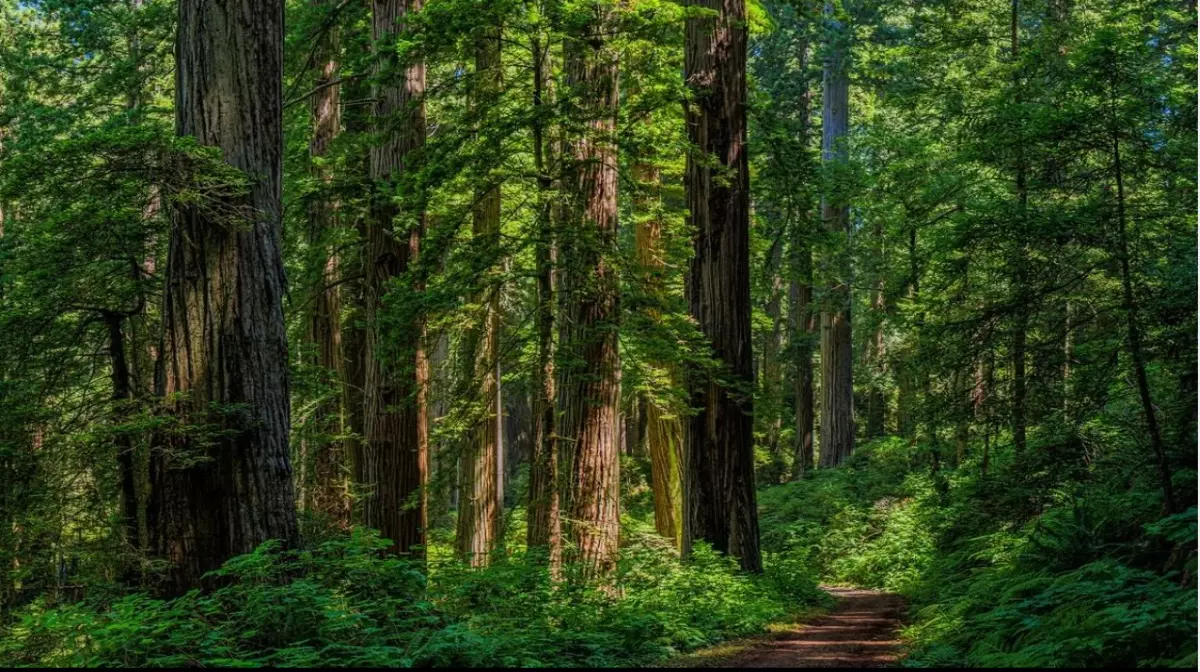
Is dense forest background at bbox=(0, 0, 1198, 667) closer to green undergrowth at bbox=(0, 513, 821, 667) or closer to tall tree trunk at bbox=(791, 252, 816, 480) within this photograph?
green undergrowth at bbox=(0, 513, 821, 667)

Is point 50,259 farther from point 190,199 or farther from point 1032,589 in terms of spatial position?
point 1032,589

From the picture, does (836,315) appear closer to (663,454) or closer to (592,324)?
(663,454)

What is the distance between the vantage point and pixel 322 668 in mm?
5207

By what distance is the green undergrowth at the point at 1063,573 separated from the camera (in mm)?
5387

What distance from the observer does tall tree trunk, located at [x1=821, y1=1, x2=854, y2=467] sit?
2322 cm

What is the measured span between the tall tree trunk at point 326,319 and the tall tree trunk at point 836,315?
12.3 meters

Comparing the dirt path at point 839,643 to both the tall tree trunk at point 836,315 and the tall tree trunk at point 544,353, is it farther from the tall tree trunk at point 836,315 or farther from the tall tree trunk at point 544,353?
the tall tree trunk at point 836,315

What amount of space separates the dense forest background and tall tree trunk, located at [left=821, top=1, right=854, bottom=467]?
7270 millimetres

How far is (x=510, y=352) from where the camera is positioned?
994 cm

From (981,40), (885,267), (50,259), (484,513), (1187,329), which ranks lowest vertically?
(484,513)

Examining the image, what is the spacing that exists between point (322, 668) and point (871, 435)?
84.3ft

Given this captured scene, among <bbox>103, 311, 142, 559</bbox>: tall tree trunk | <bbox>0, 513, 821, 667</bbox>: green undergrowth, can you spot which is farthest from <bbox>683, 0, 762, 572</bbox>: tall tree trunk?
<bbox>103, 311, 142, 559</bbox>: tall tree trunk

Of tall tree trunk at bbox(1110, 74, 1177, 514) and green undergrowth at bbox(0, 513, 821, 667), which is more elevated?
tall tree trunk at bbox(1110, 74, 1177, 514)

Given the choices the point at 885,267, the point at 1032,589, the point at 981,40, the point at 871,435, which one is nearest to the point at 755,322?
the point at 885,267
